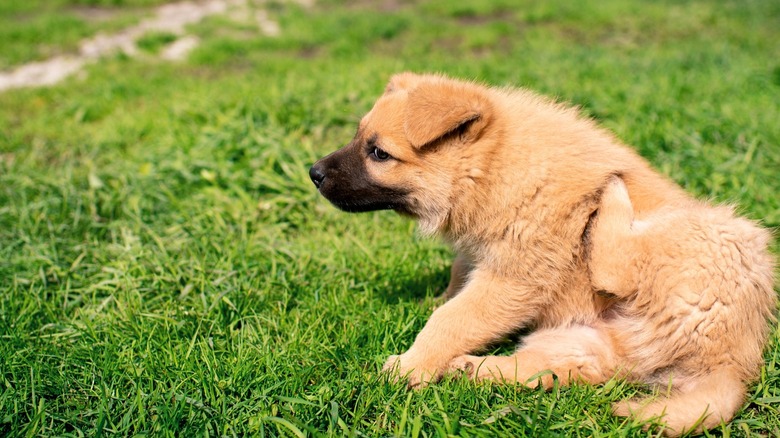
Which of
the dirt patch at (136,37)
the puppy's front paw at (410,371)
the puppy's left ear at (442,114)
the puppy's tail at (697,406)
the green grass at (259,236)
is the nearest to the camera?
the puppy's tail at (697,406)

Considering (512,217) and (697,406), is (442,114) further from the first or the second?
(697,406)

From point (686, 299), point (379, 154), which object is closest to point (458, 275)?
point (379, 154)

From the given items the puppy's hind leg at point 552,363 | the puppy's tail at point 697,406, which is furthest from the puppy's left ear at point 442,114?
the puppy's tail at point 697,406

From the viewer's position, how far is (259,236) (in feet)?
14.3

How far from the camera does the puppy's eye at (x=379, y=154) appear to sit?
11.0ft

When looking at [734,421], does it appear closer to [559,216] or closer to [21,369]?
[559,216]

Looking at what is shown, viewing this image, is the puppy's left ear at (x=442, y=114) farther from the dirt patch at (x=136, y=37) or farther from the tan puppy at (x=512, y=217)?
the dirt patch at (x=136, y=37)

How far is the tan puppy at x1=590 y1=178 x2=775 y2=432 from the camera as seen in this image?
2.81 m

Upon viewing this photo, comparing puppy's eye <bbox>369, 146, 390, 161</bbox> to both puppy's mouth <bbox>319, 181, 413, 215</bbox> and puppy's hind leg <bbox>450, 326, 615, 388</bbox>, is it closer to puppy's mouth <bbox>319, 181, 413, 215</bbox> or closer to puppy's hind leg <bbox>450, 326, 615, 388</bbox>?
puppy's mouth <bbox>319, 181, 413, 215</bbox>

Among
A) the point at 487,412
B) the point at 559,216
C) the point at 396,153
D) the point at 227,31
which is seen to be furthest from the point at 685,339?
the point at 227,31

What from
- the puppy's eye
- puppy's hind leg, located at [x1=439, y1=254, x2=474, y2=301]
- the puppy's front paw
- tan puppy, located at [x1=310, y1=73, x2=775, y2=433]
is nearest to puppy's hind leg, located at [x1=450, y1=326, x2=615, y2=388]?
tan puppy, located at [x1=310, y1=73, x2=775, y2=433]

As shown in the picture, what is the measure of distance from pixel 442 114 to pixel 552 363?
1.40 metres

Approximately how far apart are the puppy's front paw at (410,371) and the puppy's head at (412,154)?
772mm

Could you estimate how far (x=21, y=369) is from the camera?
9.82 ft
